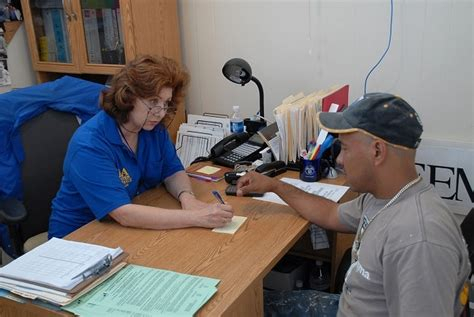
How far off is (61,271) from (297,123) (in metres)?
1.14

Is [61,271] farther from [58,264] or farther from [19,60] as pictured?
[19,60]

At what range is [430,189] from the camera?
1114 mm

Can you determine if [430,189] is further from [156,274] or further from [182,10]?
[182,10]

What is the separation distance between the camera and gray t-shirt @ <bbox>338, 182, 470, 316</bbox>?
0.94m

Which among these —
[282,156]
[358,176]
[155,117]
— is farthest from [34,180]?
[358,176]

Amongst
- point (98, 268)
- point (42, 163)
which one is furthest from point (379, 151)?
point (42, 163)

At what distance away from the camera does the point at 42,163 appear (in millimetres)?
1989

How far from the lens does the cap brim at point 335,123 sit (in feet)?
3.68

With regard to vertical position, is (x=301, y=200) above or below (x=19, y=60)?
below

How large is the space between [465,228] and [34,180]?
1.60 meters

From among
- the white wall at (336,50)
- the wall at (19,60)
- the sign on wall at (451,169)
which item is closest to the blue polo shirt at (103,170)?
the white wall at (336,50)

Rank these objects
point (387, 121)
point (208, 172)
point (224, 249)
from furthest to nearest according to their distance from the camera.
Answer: point (208, 172)
point (224, 249)
point (387, 121)

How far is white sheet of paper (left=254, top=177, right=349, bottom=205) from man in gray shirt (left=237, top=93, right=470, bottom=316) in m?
0.46

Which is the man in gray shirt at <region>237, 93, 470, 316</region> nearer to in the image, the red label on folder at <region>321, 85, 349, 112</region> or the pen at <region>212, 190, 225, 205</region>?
the pen at <region>212, 190, 225, 205</region>
